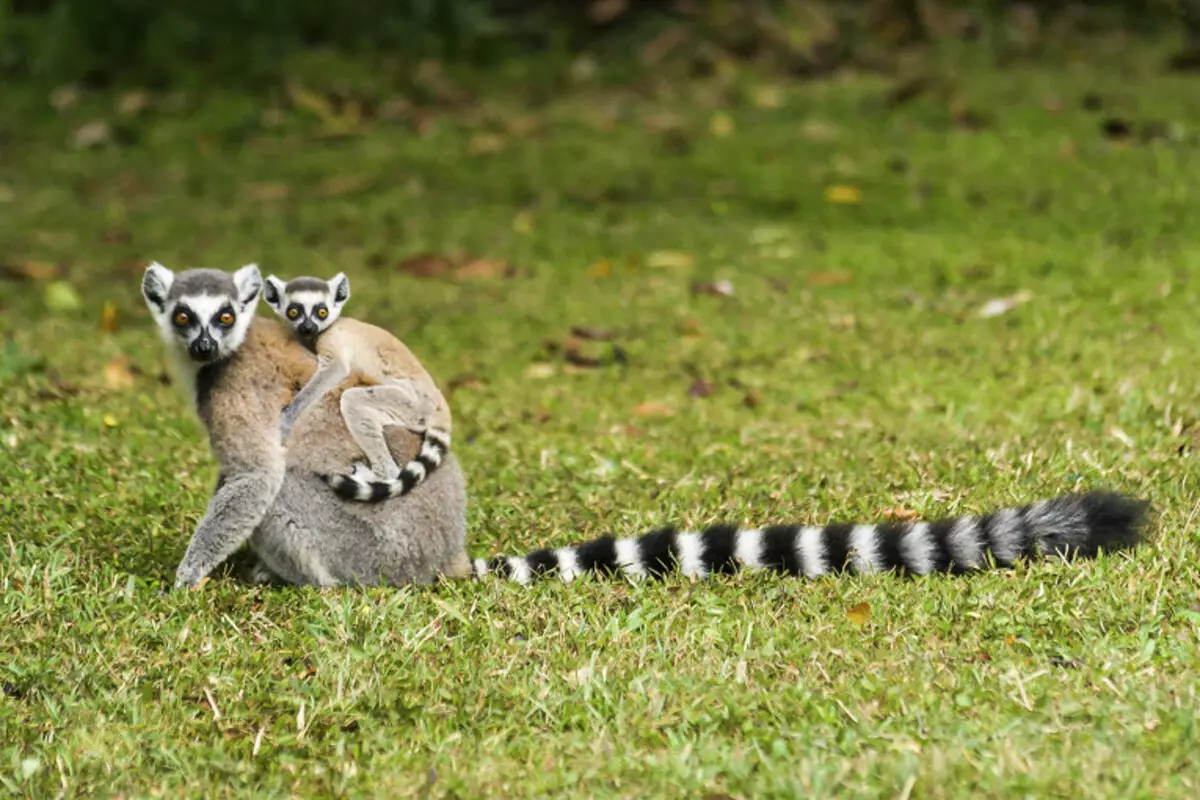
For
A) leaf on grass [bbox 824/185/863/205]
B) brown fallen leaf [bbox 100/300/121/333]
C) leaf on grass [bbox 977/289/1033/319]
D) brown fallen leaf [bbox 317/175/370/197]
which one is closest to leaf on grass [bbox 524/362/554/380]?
leaf on grass [bbox 977/289/1033/319]

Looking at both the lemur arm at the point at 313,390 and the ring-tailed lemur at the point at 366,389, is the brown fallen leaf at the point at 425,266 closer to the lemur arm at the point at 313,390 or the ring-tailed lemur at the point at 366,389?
the ring-tailed lemur at the point at 366,389

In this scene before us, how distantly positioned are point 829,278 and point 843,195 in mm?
1819

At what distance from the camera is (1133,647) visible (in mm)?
3846

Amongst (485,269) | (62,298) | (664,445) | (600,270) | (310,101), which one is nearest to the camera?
(664,445)

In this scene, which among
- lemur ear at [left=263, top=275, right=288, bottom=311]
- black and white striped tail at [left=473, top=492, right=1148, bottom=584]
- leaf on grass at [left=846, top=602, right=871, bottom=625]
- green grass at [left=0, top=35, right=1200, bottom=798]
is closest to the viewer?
green grass at [left=0, top=35, right=1200, bottom=798]

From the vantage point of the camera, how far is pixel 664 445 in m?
6.32

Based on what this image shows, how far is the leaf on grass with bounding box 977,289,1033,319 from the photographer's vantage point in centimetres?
806

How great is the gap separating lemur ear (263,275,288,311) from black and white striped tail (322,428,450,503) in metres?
0.60

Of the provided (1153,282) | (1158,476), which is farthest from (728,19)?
(1158,476)

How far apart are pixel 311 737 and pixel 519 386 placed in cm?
375

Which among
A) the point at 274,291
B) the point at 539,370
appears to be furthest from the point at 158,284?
the point at 539,370

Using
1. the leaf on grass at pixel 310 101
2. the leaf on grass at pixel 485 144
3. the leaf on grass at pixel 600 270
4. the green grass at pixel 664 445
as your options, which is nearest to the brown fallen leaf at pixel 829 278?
the green grass at pixel 664 445

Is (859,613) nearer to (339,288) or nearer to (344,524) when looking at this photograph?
(344,524)

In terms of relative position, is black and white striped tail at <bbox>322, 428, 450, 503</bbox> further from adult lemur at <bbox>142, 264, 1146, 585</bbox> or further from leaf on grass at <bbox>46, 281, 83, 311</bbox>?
leaf on grass at <bbox>46, 281, 83, 311</bbox>
